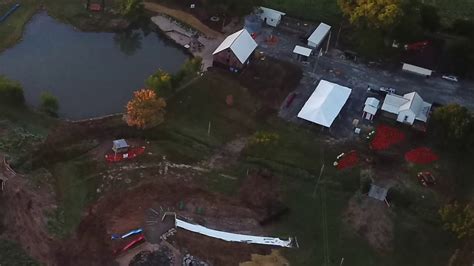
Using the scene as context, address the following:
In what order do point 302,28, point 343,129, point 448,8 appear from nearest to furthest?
point 343,129, point 302,28, point 448,8

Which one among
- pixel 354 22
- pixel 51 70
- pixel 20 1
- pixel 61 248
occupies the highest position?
pixel 354 22

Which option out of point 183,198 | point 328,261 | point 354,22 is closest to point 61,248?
point 183,198

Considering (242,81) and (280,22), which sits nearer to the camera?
(242,81)

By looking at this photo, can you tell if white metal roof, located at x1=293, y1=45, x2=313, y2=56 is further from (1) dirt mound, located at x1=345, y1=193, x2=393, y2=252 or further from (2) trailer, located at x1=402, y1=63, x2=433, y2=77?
(1) dirt mound, located at x1=345, y1=193, x2=393, y2=252

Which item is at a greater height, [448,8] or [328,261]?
[448,8]

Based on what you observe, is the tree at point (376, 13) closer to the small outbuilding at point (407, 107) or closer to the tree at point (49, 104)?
the small outbuilding at point (407, 107)

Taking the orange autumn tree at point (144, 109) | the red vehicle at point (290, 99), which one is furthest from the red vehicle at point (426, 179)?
the orange autumn tree at point (144, 109)

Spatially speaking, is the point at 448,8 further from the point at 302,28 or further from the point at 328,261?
the point at 328,261
